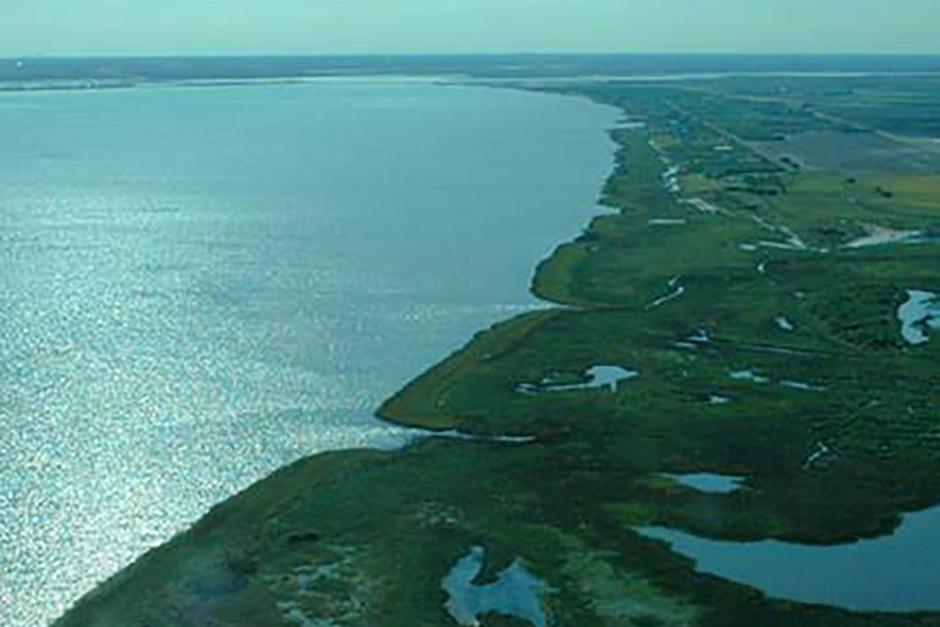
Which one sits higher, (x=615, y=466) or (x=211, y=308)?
(x=211, y=308)

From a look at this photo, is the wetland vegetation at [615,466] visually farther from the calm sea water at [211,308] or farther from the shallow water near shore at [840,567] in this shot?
the calm sea water at [211,308]

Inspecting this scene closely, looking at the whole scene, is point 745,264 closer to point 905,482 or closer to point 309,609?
point 905,482

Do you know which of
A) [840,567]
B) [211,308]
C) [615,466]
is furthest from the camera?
[211,308]

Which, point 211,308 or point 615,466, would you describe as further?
point 211,308

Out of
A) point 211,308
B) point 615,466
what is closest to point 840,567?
point 615,466

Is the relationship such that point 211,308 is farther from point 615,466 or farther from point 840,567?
point 840,567

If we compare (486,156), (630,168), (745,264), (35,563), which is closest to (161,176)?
(486,156)

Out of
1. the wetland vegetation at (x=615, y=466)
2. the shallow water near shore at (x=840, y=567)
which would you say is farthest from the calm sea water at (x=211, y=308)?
the shallow water near shore at (x=840, y=567)
